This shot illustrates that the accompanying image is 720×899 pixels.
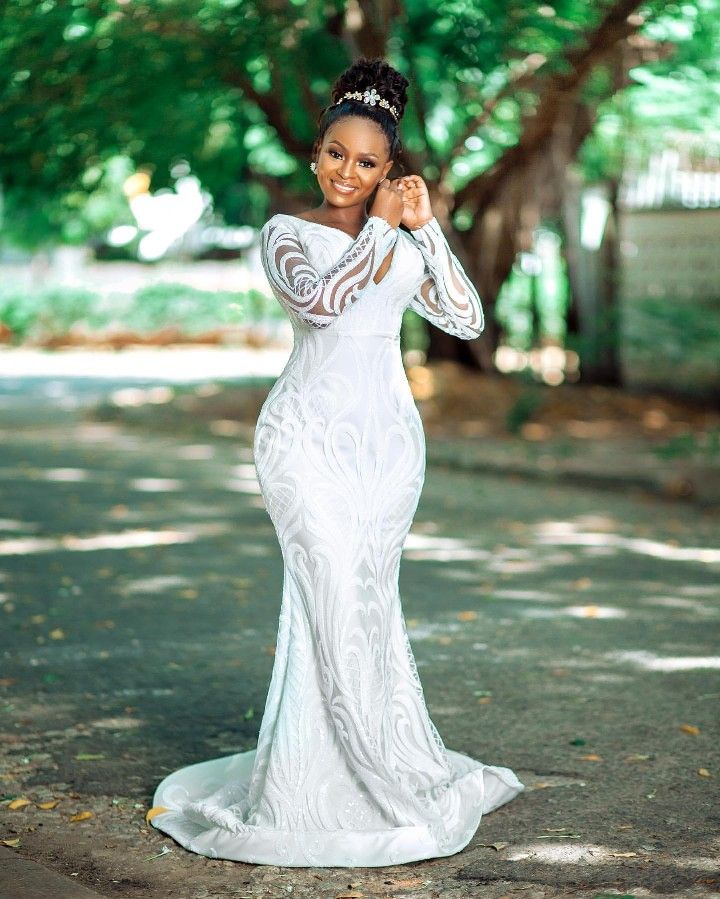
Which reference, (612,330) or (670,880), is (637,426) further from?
(670,880)

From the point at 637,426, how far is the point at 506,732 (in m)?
10.8

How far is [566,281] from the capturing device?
1889cm

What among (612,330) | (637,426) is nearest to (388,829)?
(637,426)

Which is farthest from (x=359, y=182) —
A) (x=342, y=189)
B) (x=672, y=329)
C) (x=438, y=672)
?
(x=672, y=329)

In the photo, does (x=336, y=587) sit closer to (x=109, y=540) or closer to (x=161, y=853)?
(x=161, y=853)

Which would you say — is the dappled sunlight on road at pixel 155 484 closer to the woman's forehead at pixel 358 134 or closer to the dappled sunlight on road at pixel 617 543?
the dappled sunlight on road at pixel 617 543

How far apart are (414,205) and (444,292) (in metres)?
0.28

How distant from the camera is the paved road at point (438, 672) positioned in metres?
4.07

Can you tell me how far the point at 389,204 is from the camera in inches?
160

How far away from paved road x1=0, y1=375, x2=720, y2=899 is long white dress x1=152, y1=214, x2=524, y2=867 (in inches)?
4.7

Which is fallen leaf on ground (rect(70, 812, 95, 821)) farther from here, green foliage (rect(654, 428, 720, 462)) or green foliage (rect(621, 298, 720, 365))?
green foliage (rect(621, 298, 720, 365))

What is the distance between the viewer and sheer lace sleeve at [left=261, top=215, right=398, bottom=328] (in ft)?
12.8

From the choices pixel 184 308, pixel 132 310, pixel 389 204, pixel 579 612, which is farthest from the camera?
pixel 184 308

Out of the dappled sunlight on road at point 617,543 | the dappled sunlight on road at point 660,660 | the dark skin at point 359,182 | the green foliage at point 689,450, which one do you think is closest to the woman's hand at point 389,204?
the dark skin at point 359,182
